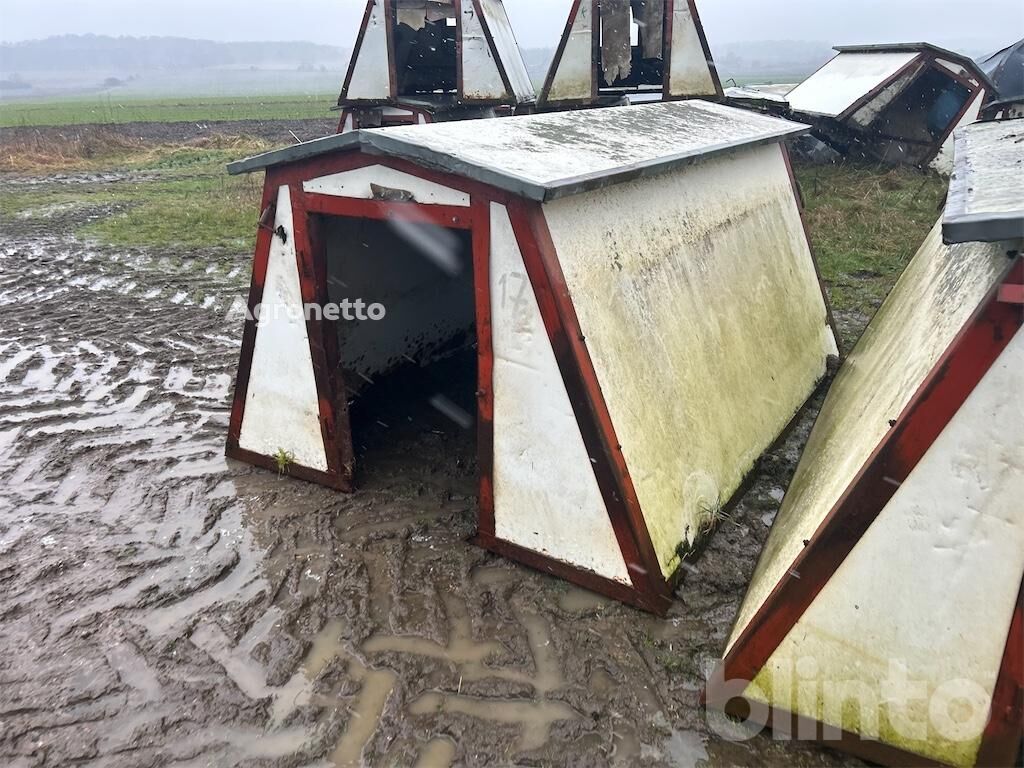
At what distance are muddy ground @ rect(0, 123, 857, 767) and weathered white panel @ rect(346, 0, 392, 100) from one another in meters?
7.79

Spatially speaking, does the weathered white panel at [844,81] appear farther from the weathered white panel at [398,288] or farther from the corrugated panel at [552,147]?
the weathered white panel at [398,288]

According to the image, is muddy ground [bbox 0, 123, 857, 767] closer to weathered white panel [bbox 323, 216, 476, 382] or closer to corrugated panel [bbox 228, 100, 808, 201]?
weathered white panel [bbox 323, 216, 476, 382]

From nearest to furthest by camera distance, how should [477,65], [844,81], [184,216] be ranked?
[477,65] < [184,216] < [844,81]

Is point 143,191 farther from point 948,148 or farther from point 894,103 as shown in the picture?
point 948,148

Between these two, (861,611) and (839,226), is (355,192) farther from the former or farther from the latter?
(839,226)

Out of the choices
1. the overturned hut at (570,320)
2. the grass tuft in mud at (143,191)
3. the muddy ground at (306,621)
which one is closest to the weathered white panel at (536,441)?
the overturned hut at (570,320)

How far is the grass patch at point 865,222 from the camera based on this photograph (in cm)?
952

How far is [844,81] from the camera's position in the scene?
14391 mm

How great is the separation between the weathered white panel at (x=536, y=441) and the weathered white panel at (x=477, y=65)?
30.3ft

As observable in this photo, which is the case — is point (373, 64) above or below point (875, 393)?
above

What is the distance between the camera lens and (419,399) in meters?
6.70

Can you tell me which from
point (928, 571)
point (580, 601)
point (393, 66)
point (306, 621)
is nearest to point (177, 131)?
point (393, 66)

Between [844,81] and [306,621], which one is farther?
[844,81]

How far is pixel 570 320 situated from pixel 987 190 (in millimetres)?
1942
